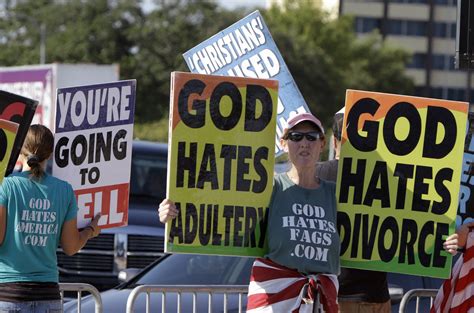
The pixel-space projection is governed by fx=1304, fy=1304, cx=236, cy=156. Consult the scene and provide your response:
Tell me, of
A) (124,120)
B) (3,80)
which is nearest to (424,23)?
(3,80)

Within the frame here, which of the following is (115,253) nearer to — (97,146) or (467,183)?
(97,146)

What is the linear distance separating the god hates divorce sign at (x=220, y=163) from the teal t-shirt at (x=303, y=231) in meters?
0.17

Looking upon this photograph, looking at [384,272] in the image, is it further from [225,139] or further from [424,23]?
[424,23]

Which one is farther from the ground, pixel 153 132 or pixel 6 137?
pixel 153 132

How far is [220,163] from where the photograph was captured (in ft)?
22.0

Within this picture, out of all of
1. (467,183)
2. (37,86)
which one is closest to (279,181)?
(467,183)

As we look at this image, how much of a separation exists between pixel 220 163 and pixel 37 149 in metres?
0.93

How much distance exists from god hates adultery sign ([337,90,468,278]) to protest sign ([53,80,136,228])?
1.31 metres

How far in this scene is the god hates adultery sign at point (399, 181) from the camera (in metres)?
6.81

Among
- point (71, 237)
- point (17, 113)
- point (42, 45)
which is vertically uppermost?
point (42, 45)

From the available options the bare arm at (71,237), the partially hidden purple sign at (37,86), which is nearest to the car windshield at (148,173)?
the partially hidden purple sign at (37,86)

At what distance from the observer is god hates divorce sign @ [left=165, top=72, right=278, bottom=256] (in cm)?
660

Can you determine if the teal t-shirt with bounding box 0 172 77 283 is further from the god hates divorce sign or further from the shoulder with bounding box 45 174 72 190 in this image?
the god hates divorce sign

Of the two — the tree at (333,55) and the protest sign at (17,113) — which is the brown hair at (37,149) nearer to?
the protest sign at (17,113)
